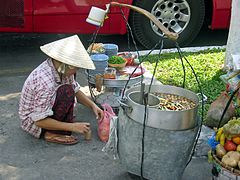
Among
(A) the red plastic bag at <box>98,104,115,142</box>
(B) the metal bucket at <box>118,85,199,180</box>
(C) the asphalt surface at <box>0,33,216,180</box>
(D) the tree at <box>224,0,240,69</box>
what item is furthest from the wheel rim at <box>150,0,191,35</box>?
(B) the metal bucket at <box>118,85,199,180</box>

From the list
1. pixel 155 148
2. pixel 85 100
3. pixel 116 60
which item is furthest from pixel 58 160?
A: pixel 116 60

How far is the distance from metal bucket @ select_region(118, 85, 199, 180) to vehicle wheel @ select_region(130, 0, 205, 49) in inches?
110

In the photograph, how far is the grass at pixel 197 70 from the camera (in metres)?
4.82

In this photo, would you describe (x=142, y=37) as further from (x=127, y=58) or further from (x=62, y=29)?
(x=127, y=58)

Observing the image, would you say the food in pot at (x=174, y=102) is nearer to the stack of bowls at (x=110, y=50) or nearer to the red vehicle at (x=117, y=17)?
the stack of bowls at (x=110, y=50)

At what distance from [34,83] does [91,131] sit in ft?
2.43

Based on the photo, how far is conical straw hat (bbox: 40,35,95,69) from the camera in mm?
3486

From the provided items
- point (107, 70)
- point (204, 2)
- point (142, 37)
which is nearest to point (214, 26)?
point (204, 2)

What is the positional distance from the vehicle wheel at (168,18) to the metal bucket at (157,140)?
2796 millimetres

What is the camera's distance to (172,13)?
5859mm

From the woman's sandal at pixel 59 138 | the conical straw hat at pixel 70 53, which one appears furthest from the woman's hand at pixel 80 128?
the conical straw hat at pixel 70 53

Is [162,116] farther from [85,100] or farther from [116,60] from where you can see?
[116,60]

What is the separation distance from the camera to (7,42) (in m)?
6.26

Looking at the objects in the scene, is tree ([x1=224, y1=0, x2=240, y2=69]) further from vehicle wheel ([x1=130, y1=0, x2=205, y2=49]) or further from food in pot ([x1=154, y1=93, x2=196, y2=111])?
food in pot ([x1=154, y1=93, x2=196, y2=111])
